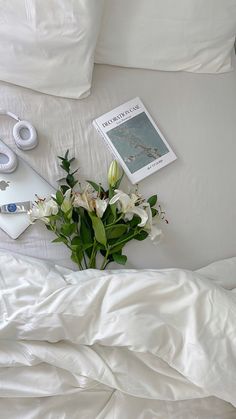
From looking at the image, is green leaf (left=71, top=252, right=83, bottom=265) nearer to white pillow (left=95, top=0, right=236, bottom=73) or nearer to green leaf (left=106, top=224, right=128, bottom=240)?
green leaf (left=106, top=224, right=128, bottom=240)

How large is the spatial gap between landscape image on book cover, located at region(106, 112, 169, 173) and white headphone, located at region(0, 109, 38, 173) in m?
0.21

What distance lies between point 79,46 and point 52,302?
690 millimetres

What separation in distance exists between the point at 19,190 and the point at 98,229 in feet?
0.74

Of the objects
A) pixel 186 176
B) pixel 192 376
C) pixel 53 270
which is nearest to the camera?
pixel 192 376

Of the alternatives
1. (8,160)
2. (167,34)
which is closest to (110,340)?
(8,160)

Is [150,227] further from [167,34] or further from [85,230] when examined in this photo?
[167,34]

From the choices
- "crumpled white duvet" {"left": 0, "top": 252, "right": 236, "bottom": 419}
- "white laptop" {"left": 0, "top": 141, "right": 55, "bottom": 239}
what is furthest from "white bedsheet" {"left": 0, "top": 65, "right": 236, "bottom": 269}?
"crumpled white duvet" {"left": 0, "top": 252, "right": 236, "bottom": 419}

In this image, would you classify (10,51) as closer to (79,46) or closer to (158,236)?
(79,46)

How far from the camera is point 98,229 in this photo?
3.51ft

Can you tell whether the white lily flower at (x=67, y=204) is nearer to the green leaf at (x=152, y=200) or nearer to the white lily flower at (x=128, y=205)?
the white lily flower at (x=128, y=205)

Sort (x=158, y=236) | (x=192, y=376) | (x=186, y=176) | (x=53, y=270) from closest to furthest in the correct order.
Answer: (x=192, y=376) → (x=53, y=270) → (x=158, y=236) → (x=186, y=176)

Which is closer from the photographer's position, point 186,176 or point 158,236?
point 158,236

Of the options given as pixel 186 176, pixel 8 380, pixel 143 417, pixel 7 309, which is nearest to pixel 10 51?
pixel 186 176

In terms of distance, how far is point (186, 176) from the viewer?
1270 millimetres
